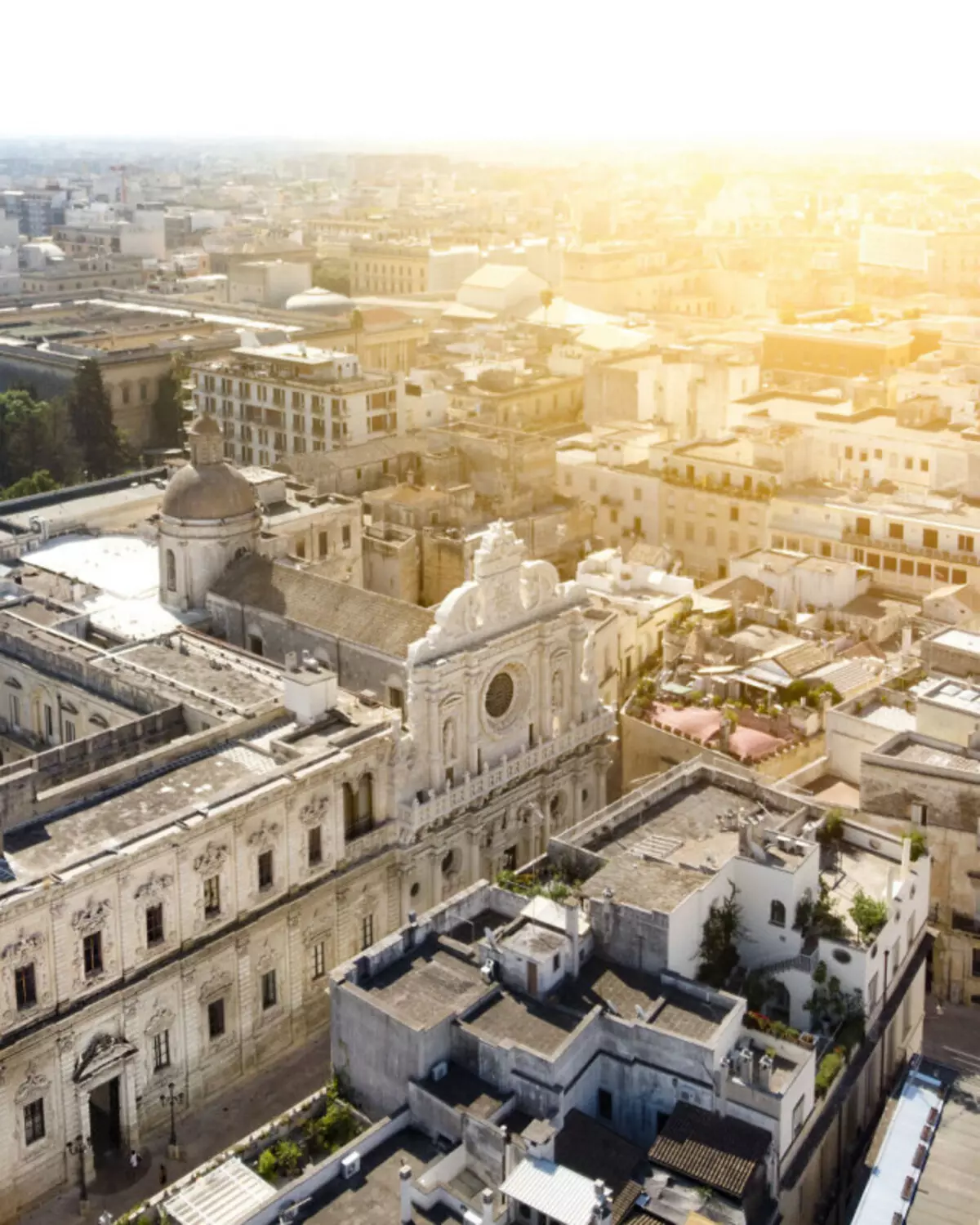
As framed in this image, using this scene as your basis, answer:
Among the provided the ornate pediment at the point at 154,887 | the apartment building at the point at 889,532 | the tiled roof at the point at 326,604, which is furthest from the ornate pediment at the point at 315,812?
the apartment building at the point at 889,532

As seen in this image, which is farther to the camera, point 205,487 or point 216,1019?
point 205,487

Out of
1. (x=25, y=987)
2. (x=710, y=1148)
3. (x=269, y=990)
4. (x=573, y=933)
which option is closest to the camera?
(x=710, y=1148)

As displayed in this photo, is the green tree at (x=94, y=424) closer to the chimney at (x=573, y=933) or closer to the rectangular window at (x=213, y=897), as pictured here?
the rectangular window at (x=213, y=897)

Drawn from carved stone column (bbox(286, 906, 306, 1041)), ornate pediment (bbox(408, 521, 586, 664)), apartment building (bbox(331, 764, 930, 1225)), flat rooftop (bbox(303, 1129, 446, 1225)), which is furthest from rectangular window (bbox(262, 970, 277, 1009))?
flat rooftop (bbox(303, 1129, 446, 1225))

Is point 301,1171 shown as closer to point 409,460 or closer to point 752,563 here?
point 752,563

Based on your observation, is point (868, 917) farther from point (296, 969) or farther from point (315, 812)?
point (296, 969)

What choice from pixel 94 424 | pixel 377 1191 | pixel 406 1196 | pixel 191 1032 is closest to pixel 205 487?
pixel 191 1032
